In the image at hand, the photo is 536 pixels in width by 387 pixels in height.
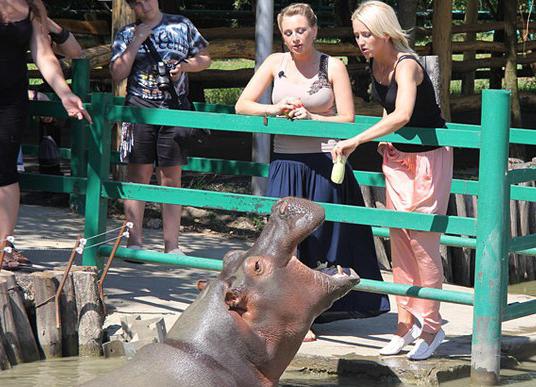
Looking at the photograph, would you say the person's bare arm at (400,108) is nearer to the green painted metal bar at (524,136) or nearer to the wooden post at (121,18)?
the green painted metal bar at (524,136)

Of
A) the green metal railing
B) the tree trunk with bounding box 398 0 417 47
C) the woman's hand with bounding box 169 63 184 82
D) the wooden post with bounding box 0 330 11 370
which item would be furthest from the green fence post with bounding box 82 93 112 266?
the tree trunk with bounding box 398 0 417 47

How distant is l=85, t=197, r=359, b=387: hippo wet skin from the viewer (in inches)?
133

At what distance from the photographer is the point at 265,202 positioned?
18.5 ft

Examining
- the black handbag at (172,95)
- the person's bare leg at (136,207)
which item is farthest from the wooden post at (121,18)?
the black handbag at (172,95)

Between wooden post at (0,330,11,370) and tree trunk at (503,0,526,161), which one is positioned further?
tree trunk at (503,0,526,161)

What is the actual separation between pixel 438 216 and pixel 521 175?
0.42 meters

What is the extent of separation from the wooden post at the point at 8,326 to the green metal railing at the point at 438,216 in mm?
852

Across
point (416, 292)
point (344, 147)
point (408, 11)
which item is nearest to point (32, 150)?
point (344, 147)

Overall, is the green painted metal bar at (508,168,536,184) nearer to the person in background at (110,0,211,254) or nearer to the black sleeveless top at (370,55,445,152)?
the black sleeveless top at (370,55,445,152)

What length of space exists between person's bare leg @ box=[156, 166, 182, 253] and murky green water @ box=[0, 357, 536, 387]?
1418 mm

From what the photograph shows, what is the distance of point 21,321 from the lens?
5.52m

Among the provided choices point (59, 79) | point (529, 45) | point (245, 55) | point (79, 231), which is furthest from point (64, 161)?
point (529, 45)

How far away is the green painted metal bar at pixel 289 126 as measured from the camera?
5.23 m

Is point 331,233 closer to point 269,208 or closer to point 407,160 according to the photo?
point 269,208
